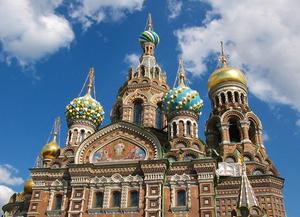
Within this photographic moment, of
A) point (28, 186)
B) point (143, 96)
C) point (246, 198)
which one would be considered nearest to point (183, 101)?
point (143, 96)

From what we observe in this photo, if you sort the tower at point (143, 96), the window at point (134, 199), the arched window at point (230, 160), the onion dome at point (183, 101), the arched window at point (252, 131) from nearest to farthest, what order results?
the window at point (134, 199), the onion dome at point (183, 101), the arched window at point (230, 160), the arched window at point (252, 131), the tower at point (143, 96)

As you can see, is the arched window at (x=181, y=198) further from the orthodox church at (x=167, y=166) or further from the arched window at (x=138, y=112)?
the arched window at (x=138, y=112)

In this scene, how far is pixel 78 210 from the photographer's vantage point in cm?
1520

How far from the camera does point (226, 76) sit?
70.5ft

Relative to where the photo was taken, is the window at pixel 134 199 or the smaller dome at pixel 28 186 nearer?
the window at pixel 134 199

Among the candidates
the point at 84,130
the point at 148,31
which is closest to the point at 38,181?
the point at 84,130

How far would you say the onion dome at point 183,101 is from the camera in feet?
58.5

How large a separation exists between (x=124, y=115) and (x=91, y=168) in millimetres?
5844

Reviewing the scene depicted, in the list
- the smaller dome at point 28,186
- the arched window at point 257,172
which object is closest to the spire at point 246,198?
the arched window at point 257,172

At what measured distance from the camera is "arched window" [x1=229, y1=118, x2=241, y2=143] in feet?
65.3

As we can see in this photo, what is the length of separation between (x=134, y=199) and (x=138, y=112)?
23.8 feet

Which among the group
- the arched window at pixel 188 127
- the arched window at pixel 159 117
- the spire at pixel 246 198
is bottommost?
the spire at pixel 246 198

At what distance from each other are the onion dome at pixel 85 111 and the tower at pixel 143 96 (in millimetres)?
1667

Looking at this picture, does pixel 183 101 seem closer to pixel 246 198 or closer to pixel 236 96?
pixel 236 96
